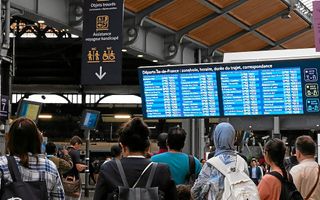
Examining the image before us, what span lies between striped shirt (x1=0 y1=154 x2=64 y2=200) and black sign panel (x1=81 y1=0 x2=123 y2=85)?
9059mm

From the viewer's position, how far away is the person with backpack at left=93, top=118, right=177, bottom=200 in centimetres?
447

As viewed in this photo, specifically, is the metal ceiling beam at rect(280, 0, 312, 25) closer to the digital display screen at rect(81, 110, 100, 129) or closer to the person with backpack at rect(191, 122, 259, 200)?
the digital display screen at rect(81, 110, 100, 129)

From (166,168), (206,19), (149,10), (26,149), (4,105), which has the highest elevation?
(206,19)

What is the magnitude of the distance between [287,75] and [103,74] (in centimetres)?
412

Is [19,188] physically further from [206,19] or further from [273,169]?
[206,19]

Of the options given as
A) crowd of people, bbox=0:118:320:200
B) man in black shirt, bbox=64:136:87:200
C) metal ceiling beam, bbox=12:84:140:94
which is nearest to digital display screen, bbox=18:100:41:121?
man in black shirt, bbox=64:136:87:200

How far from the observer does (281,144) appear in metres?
5.88

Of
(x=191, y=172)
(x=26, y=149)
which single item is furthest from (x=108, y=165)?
(x=191, y=172)

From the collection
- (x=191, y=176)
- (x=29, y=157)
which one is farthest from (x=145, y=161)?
(x=191, y=176)

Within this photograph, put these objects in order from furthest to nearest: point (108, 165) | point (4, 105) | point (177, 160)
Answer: point (4, 105)
point (177, 160)
point (108, 165)

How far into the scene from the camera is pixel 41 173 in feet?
14.8

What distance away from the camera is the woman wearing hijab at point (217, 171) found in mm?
5609

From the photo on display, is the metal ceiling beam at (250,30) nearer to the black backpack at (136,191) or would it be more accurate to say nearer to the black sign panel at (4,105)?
the black sign panel at (4,105)

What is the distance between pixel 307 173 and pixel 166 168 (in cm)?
246
